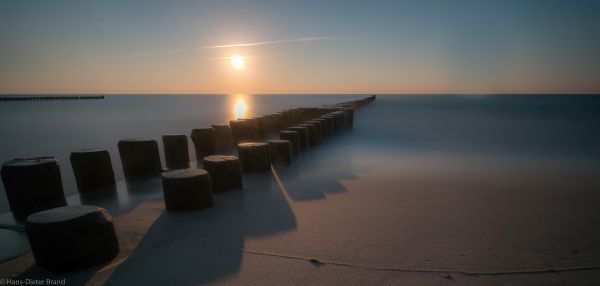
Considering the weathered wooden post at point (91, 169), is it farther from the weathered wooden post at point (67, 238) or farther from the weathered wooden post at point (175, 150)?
the weathered wooden post at point (67, 238)

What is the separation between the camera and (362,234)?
317 centimetres

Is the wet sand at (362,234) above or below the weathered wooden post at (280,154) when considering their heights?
below

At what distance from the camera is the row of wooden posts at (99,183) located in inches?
94.4

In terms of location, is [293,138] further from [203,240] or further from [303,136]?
[203,240]

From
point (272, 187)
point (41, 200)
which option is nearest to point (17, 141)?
point (41, 200)

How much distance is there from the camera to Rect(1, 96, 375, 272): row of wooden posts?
2398mm

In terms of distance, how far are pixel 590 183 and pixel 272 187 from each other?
518 cm

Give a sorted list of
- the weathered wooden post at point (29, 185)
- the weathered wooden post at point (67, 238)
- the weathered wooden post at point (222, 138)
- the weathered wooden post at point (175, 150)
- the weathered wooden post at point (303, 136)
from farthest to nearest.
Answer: the weathered wooden post at point (222, 138) → the weathered wooden post at point (303, 136) → the weathered wooden post at point (175, 150) → the weathered wooden post at point (29, 185) → the weathered wooden post at point (67, 238)

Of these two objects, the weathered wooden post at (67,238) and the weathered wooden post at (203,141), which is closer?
the weathered wooden post at (67,238)

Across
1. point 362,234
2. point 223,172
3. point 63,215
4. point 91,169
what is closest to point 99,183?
point 91,169

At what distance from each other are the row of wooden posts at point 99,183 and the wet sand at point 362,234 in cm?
15

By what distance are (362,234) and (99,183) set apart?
165 inches

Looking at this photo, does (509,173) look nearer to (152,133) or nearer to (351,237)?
(351,237)

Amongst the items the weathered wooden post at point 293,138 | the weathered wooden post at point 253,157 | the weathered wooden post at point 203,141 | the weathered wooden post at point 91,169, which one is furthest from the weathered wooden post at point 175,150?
the weathered wooden post at point 293,138
